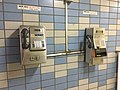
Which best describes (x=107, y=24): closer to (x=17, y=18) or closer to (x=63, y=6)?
(x=63, y=6)

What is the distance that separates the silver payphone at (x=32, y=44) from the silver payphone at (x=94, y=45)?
769 millimetres

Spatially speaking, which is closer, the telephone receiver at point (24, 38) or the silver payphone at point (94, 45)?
the telephone receiver at point (24, 38)

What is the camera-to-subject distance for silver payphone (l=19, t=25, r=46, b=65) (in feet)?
5.44

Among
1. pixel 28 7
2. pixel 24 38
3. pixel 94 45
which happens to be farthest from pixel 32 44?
pixel 94 45

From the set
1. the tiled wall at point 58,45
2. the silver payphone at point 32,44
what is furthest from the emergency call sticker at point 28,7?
the silver payphone at point 32,44

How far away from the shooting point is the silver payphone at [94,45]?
7.15 feet

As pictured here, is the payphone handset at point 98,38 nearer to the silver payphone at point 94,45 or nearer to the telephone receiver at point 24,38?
the silver payphone at point 94,45

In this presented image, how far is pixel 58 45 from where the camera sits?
6.86 feet

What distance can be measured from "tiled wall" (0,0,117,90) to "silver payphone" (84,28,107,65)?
0.11 meters

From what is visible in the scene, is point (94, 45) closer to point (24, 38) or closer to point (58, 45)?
point (58, 45)

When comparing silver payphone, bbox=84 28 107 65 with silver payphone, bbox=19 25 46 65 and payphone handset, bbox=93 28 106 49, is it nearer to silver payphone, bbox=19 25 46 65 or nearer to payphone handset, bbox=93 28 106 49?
payphone handset, bbox=93 28 106 49

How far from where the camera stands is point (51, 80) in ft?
6.77

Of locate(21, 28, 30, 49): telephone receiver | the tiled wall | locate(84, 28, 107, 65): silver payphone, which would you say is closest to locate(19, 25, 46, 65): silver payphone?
locate(21, 28, 30, 49): telephone receiver

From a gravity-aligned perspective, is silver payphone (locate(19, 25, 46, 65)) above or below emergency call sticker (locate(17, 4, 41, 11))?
below
